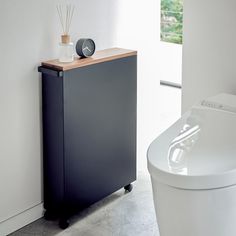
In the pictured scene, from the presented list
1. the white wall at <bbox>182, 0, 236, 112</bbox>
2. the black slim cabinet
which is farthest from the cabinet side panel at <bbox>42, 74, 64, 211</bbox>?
the white wall at <bbox>182, 0, 236, 112</bbox>

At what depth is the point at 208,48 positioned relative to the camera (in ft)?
7.86

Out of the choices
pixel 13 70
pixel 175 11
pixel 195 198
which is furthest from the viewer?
pixel 175 11

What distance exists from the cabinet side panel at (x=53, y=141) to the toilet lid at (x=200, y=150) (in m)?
0.50

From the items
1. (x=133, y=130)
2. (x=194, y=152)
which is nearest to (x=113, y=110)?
(x=133, y=130)

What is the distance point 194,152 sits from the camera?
72.0 inches

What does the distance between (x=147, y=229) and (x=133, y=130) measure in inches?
20.6

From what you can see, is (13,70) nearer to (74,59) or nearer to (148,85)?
(74,59)

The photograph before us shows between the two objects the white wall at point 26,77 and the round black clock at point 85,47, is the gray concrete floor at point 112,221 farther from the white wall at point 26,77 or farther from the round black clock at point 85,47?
the round black clock at point 85,47

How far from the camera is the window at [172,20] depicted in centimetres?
422

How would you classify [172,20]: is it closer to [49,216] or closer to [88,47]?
[88,47]

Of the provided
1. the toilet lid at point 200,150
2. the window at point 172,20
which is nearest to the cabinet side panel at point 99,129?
the toilet lid at point 200,150

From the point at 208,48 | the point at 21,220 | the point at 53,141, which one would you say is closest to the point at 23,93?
the point at 53,141

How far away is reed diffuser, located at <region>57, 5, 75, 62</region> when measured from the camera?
2.20 m

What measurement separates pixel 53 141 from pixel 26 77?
307mm
